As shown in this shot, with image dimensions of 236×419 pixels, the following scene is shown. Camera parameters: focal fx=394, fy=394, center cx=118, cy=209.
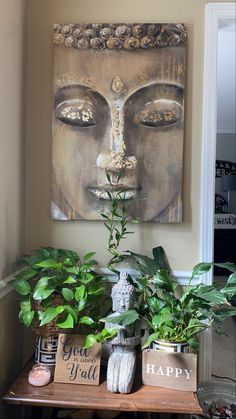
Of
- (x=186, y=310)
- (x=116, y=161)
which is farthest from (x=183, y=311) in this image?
(x=116, y=161)

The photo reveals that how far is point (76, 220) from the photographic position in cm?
188

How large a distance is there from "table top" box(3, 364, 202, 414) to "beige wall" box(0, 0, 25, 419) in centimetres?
24

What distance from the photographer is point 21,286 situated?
5.16ft

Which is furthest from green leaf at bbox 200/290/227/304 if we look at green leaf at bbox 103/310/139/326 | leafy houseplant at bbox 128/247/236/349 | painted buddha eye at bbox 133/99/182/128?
painted buddha eye at bbox 133/99/182/128

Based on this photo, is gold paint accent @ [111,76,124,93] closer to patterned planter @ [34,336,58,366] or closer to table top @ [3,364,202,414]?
patterned planter @ [34,336,58,366]

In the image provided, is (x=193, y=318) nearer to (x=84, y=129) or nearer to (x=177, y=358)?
(x=177, y=358)

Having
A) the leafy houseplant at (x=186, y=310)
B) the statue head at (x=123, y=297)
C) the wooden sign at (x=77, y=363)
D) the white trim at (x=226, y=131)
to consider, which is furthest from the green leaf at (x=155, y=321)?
the white trim at (x=226, y=131)

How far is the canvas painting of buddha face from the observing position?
1.82 metres

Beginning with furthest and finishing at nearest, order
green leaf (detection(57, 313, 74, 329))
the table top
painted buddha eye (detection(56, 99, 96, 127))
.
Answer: painted buddha eye (detection(56, 99, 96, 127)) < green leaf (detection(57, 313, 74, 329)) < the table top

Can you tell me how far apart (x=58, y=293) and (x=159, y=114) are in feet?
3.02

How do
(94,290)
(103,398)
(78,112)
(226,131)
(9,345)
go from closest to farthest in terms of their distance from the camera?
(103,398) → (94,290) → (9,345) → (78,112) → (226,131)

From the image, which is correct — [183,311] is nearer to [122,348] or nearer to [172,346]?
[172,346]

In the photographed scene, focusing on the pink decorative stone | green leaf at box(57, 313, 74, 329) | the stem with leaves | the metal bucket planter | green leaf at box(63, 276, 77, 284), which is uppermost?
the stem with leaves

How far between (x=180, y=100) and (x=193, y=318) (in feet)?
3.19
